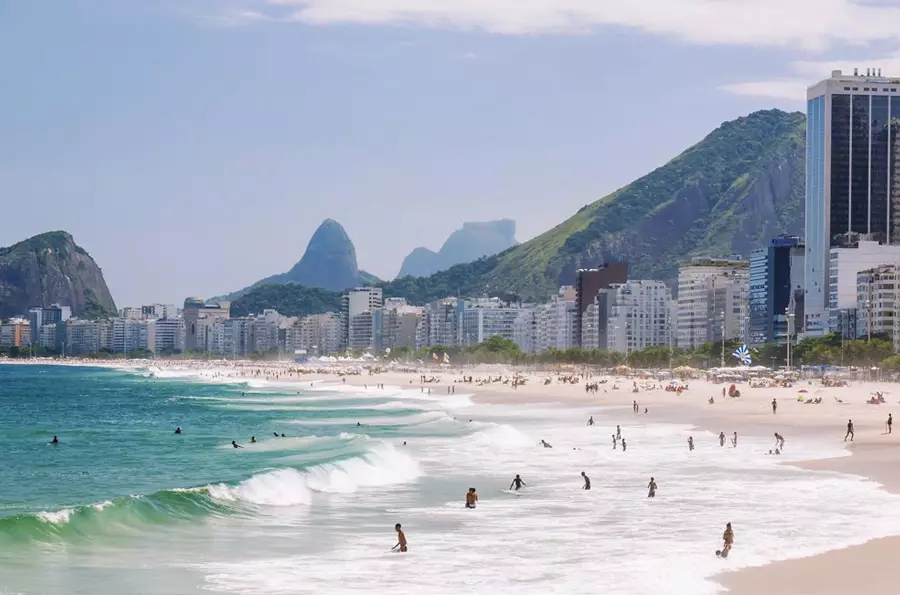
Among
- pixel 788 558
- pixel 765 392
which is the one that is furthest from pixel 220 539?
pixel 765 392

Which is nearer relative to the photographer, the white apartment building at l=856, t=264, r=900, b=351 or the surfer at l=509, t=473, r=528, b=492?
the surfer at l=509, t=473, r=528, b=492

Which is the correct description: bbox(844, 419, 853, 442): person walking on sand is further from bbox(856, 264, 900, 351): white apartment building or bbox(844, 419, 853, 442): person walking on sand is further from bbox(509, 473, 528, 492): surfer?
bbox(856, 264, 900, 351): white apartment building

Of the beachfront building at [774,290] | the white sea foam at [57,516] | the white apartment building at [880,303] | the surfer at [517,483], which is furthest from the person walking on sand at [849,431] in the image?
the beachfront building at [774,290]

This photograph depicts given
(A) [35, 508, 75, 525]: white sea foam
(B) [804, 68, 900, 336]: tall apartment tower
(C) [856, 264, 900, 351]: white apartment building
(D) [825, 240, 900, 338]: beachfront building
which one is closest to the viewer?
(A) [35, 508, 75, 525]: white sea foam

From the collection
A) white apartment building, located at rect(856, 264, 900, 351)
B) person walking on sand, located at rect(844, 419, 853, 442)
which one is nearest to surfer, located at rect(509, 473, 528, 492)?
person walking on sand, located at rect(844, 419, 853, 442)

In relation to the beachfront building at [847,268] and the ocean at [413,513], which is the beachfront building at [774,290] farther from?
the ocean at [413,513]

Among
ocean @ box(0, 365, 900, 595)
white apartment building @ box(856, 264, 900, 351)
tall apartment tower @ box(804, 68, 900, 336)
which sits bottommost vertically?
ocean @ box(0, 365, 900, 595)

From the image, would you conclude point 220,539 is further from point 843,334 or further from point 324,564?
point 843,334
